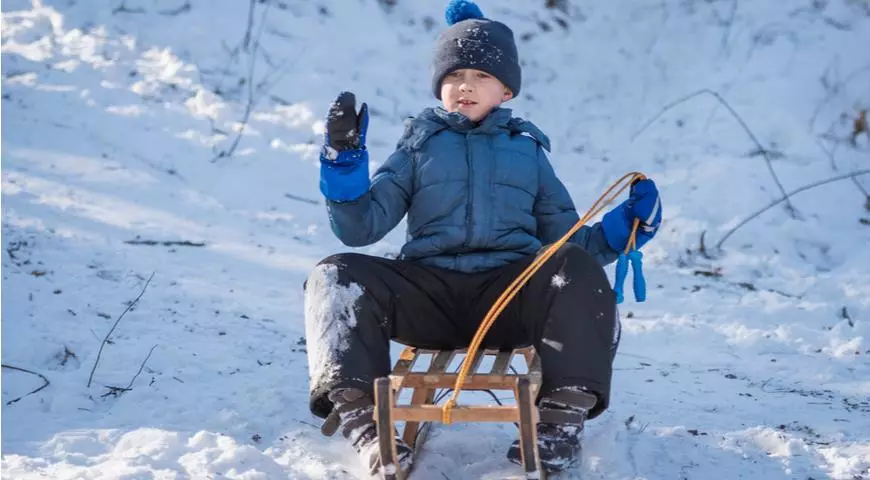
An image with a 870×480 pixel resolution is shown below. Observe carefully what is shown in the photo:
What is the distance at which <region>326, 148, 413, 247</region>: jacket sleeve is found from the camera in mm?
2717

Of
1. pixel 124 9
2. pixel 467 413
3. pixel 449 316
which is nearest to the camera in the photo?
pixel 467 413

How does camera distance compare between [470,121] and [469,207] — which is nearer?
[469,207]

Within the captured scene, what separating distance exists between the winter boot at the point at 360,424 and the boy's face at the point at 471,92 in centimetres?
93

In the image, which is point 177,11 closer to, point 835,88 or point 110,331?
point 110,331

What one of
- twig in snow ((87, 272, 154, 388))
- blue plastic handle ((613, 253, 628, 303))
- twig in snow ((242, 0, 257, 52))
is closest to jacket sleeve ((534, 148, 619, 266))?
blue plastic handle ((613, 253, 628, 303))

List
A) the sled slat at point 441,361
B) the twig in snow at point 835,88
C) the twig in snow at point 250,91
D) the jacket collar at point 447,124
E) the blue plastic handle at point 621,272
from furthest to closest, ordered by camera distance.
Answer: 1. the twig in snow at point 835,88
2. the twig in snow at point 250,91
3. the jacket collar at point 447,124
4. the blue plastic handle at point 621,272
5. the sled slat at point 441,361

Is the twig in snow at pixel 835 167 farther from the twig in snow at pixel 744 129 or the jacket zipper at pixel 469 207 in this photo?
the jacket zipper at pixel 469 207

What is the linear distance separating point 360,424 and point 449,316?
467 millimetres

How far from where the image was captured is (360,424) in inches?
97.9

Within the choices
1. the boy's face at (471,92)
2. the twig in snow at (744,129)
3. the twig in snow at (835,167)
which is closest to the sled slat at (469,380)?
the boy's face at (471,92)

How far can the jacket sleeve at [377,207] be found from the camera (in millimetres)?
2717

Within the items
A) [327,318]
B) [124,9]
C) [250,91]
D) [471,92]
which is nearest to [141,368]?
[327,318]

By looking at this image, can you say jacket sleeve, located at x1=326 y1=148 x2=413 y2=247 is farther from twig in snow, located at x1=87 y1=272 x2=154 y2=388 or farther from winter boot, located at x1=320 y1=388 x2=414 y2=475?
twig in snow, located at x1=87 y1=272 x2=154 y2=388

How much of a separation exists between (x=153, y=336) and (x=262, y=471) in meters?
1.15
